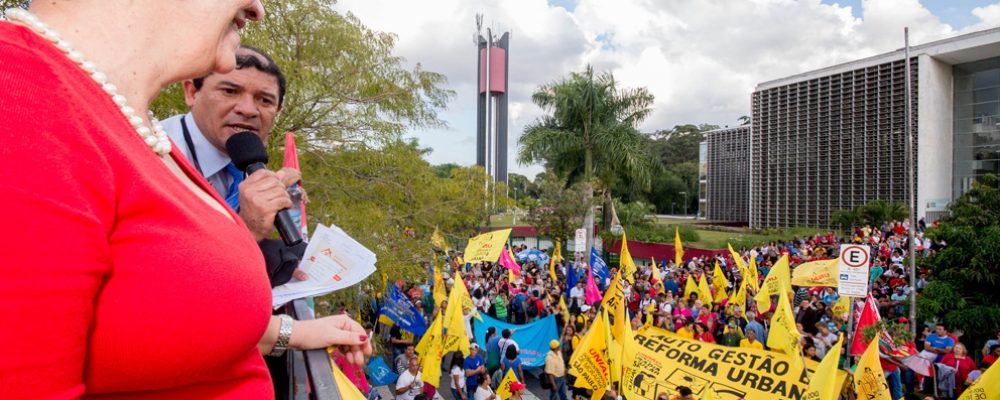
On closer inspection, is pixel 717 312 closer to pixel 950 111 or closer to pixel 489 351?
pixel 489 351

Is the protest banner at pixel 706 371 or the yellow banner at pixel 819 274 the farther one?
the yellow banner at pixel 819 274

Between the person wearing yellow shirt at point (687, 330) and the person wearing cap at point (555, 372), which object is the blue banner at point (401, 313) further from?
the person wearing yellow shirt at point (687, 330)

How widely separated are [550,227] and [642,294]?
13472 mm

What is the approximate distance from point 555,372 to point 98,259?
9.61 m

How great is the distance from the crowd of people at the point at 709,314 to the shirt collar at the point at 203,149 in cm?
734

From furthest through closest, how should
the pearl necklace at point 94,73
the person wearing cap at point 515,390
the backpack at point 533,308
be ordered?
the backpack at point 533,308 → the person wearing cap at point 515,390 → the pearl necklace at point 94,73

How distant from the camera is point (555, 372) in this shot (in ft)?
32.1

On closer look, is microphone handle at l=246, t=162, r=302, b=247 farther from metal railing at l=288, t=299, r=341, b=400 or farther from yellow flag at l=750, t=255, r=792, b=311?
yellow flag at l=750, t=255, r=792, b=311

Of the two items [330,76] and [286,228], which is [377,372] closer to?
[330,76]

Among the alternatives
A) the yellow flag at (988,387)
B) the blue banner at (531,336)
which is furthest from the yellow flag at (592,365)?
the yellow flag at (988,387)

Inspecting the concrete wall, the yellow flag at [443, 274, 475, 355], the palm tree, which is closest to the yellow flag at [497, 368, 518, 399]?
the yellow flag at [443, 274, 475, 355]

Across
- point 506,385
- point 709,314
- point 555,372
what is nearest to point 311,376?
point 506,385

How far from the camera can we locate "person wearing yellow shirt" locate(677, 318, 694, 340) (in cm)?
1060

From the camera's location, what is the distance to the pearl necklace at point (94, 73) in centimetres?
69
